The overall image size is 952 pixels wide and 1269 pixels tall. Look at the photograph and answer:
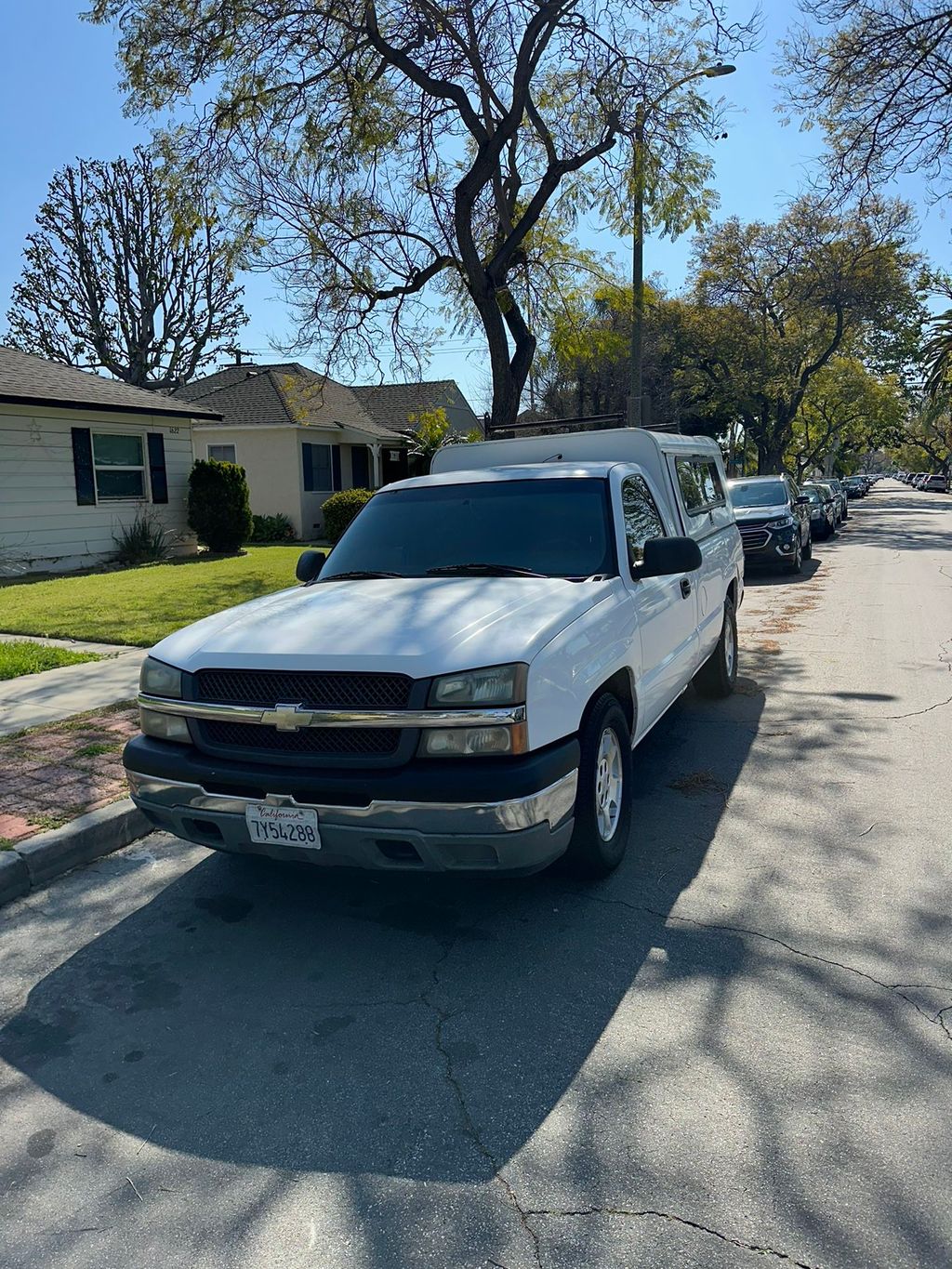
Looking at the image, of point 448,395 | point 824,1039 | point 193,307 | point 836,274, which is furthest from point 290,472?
point 824,1039

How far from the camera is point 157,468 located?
19.1 m

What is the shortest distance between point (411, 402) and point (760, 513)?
782 inches

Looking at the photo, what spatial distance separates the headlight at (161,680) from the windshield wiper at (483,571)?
1.40 m

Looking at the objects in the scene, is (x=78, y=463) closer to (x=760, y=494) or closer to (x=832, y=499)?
(x=760, y=494)

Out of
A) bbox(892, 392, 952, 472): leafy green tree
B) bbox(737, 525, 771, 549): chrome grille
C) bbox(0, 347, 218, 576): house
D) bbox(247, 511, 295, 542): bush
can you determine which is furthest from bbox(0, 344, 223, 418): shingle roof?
bbox(892, 392, 952, 472): leafy green tree

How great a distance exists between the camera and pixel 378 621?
12.9ft

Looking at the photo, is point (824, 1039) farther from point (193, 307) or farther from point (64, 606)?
point (193, 307)

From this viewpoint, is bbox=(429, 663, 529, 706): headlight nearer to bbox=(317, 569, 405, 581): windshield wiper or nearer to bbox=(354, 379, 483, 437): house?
bbox=(317, 569, 405, 581): windshield wiper

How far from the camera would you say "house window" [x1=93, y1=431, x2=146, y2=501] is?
1781cm

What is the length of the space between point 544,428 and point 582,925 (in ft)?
15.9

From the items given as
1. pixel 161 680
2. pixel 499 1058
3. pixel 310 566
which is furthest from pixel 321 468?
pixel 499 1058

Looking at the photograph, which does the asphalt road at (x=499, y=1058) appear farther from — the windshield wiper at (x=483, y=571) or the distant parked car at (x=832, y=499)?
the distant parked car at (x=832, y=499)

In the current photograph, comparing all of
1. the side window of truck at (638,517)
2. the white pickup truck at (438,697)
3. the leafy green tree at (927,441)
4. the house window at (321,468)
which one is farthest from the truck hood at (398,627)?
the leafy green tree at (927,441)

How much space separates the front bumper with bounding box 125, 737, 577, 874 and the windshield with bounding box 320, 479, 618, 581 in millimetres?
1361
